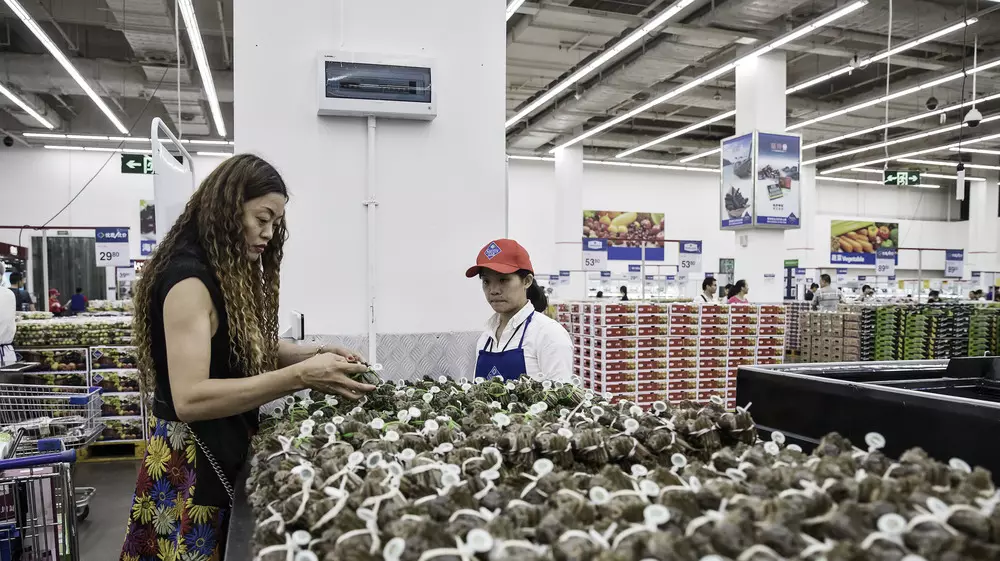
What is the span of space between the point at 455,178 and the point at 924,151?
18465 millimetres

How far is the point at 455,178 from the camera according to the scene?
150 inches

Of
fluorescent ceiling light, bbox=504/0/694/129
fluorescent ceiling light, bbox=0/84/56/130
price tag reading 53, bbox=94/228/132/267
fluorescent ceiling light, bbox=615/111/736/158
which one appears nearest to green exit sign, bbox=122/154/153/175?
price tag reading 53, bbox=94/228/132/267

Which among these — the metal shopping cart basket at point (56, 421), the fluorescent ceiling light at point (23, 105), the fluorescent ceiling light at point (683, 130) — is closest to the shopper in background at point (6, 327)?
the metal shopping cart basket at point (56, 421)

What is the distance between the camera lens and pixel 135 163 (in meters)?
10.6

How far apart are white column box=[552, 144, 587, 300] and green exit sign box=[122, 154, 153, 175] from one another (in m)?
10.2

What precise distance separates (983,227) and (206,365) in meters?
28.3

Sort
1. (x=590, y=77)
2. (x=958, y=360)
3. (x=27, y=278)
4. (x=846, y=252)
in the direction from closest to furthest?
(x=958, y=360) < (x=590, y=77) < (x=27, y=278) < (x=846, y=252)

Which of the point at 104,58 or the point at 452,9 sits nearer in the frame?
the point at 452,9

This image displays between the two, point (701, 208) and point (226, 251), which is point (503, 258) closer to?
point (226, 251)

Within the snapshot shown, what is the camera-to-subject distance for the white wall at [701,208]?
20281 mm

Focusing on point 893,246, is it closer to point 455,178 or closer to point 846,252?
point 846,252

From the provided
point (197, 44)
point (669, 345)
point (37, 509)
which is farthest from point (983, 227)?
point (37, 509)

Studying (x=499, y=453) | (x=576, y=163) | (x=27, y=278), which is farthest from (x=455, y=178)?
(x=27, y=278)

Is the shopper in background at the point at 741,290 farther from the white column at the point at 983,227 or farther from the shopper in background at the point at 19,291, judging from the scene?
the white column at the point at 983,227
